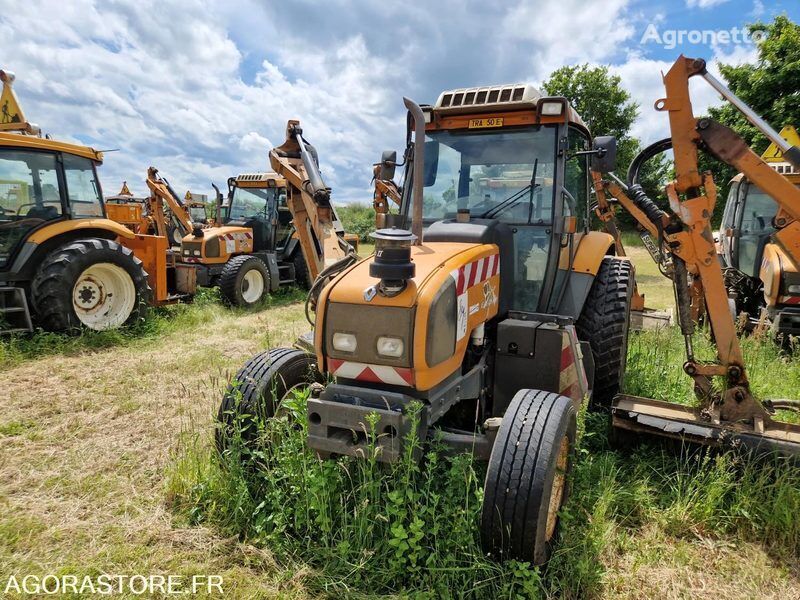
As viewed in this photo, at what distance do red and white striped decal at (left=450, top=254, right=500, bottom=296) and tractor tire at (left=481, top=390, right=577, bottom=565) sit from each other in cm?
72

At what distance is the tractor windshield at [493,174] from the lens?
147 inches

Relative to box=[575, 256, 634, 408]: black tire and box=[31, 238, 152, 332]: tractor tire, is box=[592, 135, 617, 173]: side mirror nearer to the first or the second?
box=[575, 256, 634, 408]: black tire

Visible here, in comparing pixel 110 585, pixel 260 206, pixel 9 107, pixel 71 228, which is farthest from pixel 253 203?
pixel 110 585

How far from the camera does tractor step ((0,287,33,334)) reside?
592cm

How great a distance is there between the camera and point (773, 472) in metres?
2.93

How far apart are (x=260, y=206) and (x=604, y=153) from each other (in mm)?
Answer: 8066

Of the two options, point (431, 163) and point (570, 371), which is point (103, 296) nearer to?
point (431, 163)

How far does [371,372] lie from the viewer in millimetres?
2531

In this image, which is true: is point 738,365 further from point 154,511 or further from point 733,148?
point 154,511

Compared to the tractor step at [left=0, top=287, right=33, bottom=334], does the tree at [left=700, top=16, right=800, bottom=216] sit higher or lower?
higher

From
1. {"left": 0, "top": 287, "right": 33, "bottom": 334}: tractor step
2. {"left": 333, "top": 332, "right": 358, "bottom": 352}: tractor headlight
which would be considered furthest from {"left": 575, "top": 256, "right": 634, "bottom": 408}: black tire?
{"left": 0, "top": 287, "right": 33, "bottom": 334}: tractor step

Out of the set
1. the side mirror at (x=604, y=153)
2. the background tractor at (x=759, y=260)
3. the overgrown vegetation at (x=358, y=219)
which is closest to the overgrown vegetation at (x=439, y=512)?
the side mirror at (x=604, y=153)

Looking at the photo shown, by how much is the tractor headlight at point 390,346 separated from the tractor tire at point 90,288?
5.40m

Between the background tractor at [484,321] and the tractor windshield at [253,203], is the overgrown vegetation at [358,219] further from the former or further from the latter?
the background tractor at [484,321]
